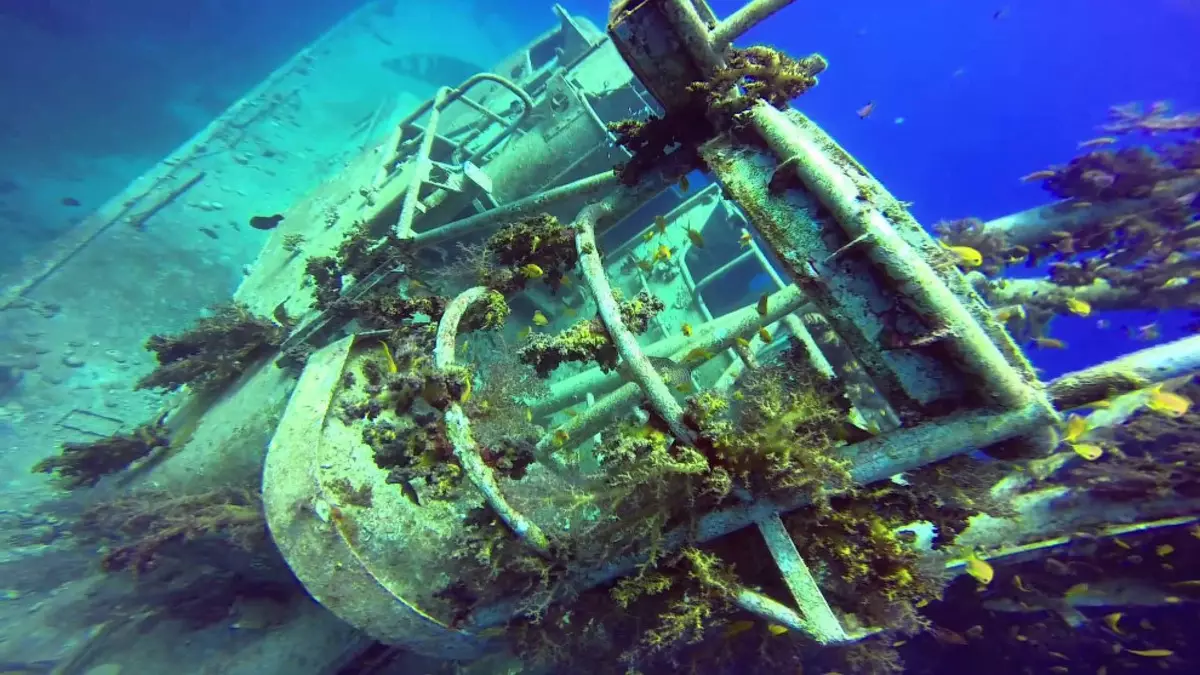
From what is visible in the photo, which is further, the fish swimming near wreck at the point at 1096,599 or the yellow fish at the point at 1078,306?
the yellow fish at the point at 1078,306

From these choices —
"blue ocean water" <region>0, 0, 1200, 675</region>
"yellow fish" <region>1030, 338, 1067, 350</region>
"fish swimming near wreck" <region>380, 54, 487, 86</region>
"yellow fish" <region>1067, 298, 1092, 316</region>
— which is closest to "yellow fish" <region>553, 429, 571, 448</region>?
"blue ocean water" <region>0, 0, 1200, 675</region>

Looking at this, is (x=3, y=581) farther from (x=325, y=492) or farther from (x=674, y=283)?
(x=674, y=283)

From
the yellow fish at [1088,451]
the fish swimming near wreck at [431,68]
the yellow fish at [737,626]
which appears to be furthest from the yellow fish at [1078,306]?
the fish swimming near wreck at [431,68]

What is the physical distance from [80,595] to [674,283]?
33.5 ft

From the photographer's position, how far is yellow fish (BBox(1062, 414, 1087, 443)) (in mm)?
5758

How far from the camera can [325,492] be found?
3629 mm

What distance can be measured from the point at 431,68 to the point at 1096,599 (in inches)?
1431

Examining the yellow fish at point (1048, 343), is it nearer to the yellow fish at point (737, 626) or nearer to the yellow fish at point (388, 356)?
the yellow fish at point (737, 626)

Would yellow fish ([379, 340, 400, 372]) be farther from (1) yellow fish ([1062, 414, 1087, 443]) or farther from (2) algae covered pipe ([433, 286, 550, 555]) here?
(1) yellow fish ([1062, 414, 1087, 443])

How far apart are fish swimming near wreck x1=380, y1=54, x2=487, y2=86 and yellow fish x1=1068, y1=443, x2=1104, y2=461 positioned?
31.5 m

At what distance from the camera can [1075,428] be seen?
19.3 feet

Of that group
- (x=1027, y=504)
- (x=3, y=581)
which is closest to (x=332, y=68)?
(x=3, y=581)

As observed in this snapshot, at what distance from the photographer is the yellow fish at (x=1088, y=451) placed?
572 centimetres

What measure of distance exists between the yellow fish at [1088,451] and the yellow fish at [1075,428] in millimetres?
108
